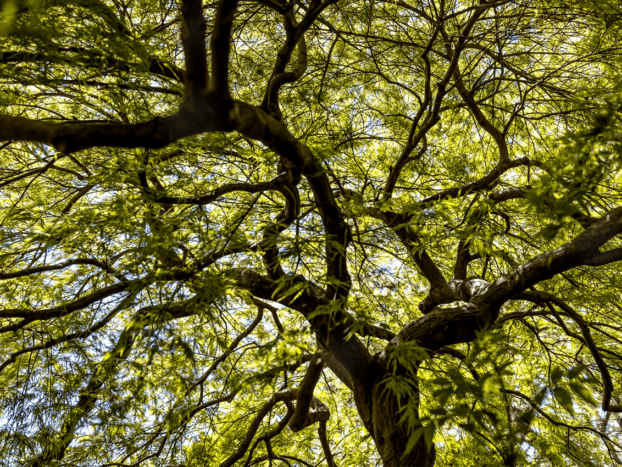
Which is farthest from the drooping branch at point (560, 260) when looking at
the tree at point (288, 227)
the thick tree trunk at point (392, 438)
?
the thick tree trunk at point (392, 438)

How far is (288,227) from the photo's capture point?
8.71ft

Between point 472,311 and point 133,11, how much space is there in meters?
3.20

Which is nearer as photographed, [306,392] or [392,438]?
[392,438]

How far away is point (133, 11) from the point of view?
302 centimetres

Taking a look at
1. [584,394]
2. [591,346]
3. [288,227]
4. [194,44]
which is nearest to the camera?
[584,394]

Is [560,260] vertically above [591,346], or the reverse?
[560,260]

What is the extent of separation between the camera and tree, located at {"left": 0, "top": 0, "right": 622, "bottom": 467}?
1.29 metres

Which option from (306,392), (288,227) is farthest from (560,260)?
(306,392)

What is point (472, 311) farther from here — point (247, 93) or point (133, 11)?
point (133, 11)

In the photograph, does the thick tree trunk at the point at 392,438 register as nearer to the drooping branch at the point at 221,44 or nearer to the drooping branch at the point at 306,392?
the drooping branch at the point at 306,392

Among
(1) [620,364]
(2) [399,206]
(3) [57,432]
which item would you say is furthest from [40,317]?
(1) [620,364]

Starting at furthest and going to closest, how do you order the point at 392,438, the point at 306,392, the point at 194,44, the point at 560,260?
the point at 306,392
the point at 392,438
the point at 560,260
the point at 194,44

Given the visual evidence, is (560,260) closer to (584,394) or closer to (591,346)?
(591,346)

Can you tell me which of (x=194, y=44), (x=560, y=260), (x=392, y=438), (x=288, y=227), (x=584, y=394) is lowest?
(x=584, y=394)
